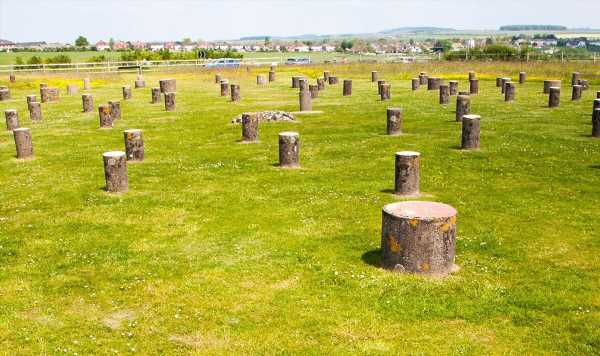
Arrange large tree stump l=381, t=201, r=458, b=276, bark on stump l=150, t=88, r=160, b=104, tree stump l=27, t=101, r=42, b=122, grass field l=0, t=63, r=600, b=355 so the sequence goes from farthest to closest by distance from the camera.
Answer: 1. bark on stump l=150, t=88, r=160, b=104
2. tree stump l=27, t=101, r=42, b=122
3. large tree stump l=381, t=201, r=458, b=276
4. grass field l=0, t=63, r=600, b=355

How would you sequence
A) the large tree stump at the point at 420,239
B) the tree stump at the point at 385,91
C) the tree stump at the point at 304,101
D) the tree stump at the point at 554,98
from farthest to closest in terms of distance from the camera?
1. the tree stump at the point at 385,91
2. the tree stump at the point at 304,101
3. the tree stump at the point at 554,98
4. the large tree stump at the point at 420,239

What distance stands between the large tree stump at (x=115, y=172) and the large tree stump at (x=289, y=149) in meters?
4.45

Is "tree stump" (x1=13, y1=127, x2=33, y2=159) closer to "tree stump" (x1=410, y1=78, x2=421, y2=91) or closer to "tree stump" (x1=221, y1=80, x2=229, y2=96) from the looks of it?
"tree stump" (x1=221, y1=80, x2=229, y2=96)

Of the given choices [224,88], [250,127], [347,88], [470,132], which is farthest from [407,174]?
[224,88]

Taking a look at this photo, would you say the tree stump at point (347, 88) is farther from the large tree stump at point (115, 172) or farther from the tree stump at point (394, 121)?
the large tree stump at point (115, 172)

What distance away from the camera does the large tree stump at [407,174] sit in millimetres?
13711

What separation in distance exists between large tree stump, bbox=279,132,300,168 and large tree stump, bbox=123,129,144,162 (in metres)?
4.56

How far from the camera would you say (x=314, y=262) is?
10070 millimetres

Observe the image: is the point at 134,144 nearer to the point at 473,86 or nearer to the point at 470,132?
the point at 470,132

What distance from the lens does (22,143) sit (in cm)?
1955

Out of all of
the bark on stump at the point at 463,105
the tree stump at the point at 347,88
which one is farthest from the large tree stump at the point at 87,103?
the bark on stump at the point at 463,105

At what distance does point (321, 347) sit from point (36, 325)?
385 cm

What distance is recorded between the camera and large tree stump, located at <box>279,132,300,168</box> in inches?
669

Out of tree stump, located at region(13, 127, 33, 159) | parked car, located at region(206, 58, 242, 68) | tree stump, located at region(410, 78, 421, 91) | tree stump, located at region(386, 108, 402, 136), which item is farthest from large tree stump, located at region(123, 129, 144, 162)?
parked car, located at region(206, 58, 242, 68)
